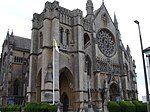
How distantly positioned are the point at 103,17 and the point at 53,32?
17731mm

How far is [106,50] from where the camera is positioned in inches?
1724

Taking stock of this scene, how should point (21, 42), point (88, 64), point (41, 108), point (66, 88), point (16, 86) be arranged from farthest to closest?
point (21, 42) < point (16, 86) < point (88, 64) < point (66, 88) < point (41, 108)

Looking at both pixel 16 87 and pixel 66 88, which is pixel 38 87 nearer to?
pixel 66 88

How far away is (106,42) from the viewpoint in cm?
4512

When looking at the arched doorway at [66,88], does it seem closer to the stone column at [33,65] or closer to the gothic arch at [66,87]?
the gothic arch at [66,87]

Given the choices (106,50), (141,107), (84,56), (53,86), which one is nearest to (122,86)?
(106,50)

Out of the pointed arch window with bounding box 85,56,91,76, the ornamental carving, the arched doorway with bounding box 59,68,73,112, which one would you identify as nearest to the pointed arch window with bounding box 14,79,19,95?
the arched doorway with bounding box 59,68,73,112

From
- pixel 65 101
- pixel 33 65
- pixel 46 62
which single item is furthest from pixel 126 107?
pixel 33 65

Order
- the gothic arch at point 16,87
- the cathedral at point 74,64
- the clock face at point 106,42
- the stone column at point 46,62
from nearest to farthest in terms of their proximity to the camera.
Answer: the stone column at point 46,62, the cathedral at point 74,64, the clock face at point 106,42, the gothic arch at point 16,87

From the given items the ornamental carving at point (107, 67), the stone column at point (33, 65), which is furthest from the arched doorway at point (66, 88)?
the ornamental carving at point (107, 67)

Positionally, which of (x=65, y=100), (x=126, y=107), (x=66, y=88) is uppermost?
(x=66, y=88)

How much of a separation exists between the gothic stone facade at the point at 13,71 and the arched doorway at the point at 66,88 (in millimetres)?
13884

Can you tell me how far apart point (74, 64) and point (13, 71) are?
2216cm

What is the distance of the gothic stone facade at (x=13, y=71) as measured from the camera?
46.9 m
